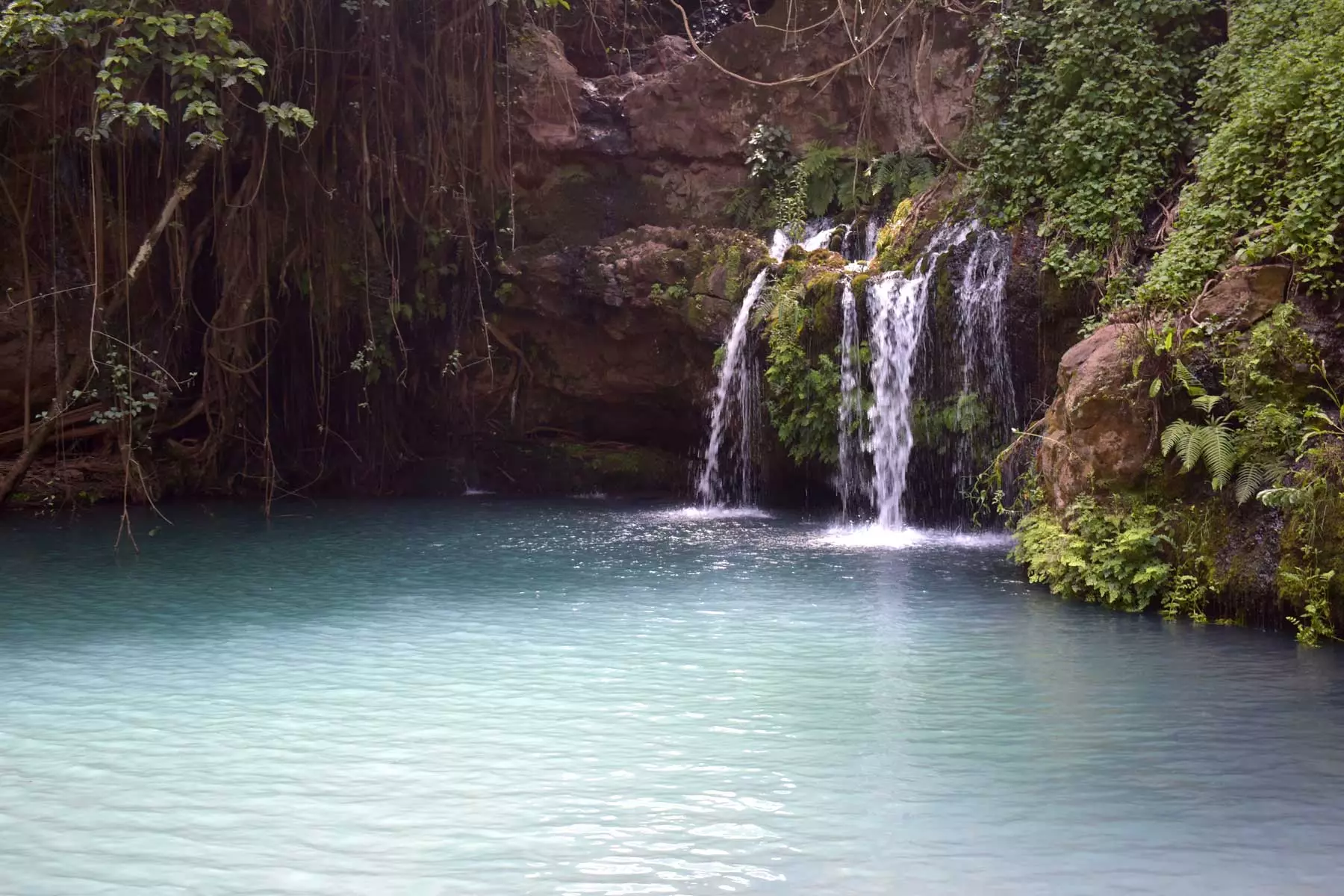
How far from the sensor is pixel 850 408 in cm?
1350

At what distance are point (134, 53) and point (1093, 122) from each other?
832 centimetres

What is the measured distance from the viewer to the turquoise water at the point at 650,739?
4293 millimetres

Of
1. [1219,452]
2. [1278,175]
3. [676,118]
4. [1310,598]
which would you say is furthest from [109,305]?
[1310,598]

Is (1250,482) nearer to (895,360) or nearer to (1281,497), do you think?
(1281,497)

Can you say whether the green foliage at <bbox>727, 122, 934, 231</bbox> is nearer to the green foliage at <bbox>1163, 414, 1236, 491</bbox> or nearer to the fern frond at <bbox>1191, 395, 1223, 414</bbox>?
the fern frond at <bbox>1191, 395, 1223, 414</bbox>

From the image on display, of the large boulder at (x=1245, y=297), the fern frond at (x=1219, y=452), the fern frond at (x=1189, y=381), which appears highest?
the large boulder at (x=1245, y=297)

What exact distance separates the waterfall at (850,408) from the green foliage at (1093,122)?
1.77 meters

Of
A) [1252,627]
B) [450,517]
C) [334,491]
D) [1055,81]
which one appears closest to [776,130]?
[1055,81]

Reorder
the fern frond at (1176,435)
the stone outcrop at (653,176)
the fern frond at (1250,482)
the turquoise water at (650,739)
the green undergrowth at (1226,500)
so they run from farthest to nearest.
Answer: the stone outcrop at (653,176) < the fern frond at (1176,435) < the fern frond at (1250,482) < the green undergrowth at (1226,500) < the turquoise water at (650,739)

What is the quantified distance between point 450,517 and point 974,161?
6.63 m

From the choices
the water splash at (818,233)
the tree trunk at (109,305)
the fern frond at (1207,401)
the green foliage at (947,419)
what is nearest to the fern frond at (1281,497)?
the fern frond at (1207,401)

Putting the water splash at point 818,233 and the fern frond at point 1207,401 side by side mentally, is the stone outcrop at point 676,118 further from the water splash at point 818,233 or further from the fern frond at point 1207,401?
the fern frond at point 1207,401

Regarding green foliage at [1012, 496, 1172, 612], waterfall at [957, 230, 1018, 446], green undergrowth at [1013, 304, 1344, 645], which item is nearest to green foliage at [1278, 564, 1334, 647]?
green undergrowth at [1013, 304, 1344, 645]

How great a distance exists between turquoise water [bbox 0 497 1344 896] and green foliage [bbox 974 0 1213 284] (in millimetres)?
3450
